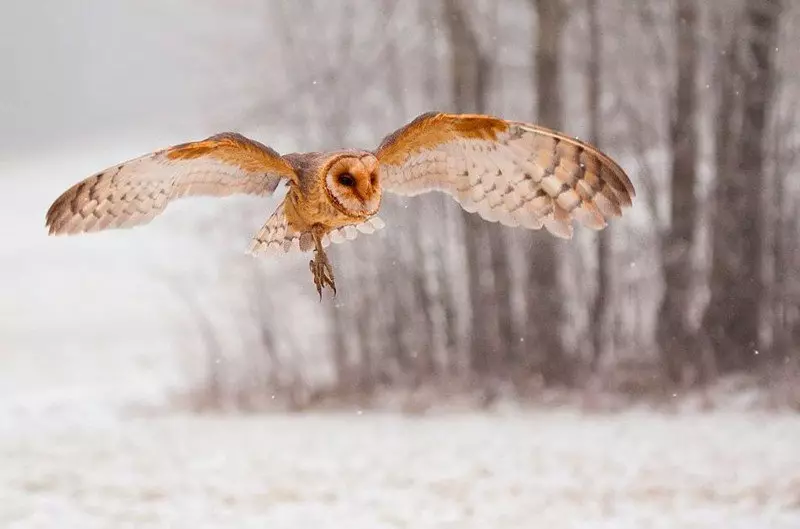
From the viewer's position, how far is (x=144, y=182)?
1.37m

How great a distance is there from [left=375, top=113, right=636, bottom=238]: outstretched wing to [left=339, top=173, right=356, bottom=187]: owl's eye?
12cm

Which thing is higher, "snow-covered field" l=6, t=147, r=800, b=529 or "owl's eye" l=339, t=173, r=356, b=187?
"owl's eye" l=339, t=173, r=356, b=187

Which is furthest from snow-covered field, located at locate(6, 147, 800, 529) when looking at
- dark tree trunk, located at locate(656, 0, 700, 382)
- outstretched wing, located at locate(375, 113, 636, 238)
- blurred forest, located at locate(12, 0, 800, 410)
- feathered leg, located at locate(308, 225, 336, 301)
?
feathered leg, located at locate(308, 225, 336, 301)

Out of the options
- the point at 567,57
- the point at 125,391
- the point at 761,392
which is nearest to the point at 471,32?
the point at 567,57

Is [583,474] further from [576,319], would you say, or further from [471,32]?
[471,32]

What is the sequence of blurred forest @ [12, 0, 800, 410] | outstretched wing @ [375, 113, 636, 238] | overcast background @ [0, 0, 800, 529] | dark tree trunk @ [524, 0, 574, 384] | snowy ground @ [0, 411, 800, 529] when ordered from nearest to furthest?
outstretched wing @ [375, 113, 636, 238], snowy ground @ [0, 411, 800, 529], overcast background @ [0, 0, 800, 529], blurred forest @ [12, 0, 800, 410], dark tree trunk @ [524, 0, 574, 384]

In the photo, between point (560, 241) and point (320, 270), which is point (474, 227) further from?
point (320, 270)

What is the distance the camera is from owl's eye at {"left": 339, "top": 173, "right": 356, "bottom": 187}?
1.21m

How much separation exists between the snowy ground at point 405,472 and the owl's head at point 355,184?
7.27 feet

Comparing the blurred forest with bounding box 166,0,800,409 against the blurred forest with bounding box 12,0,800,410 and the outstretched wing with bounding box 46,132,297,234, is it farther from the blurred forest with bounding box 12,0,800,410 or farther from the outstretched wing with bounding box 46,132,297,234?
the outstretched wing with bounding box 46,132,297,234

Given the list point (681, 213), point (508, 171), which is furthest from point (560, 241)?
point (508, 171)

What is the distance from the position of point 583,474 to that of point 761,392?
1.01 m

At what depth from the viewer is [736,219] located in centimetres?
434

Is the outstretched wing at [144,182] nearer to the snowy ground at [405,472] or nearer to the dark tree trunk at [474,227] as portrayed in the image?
the snowy ground at [405,472]
